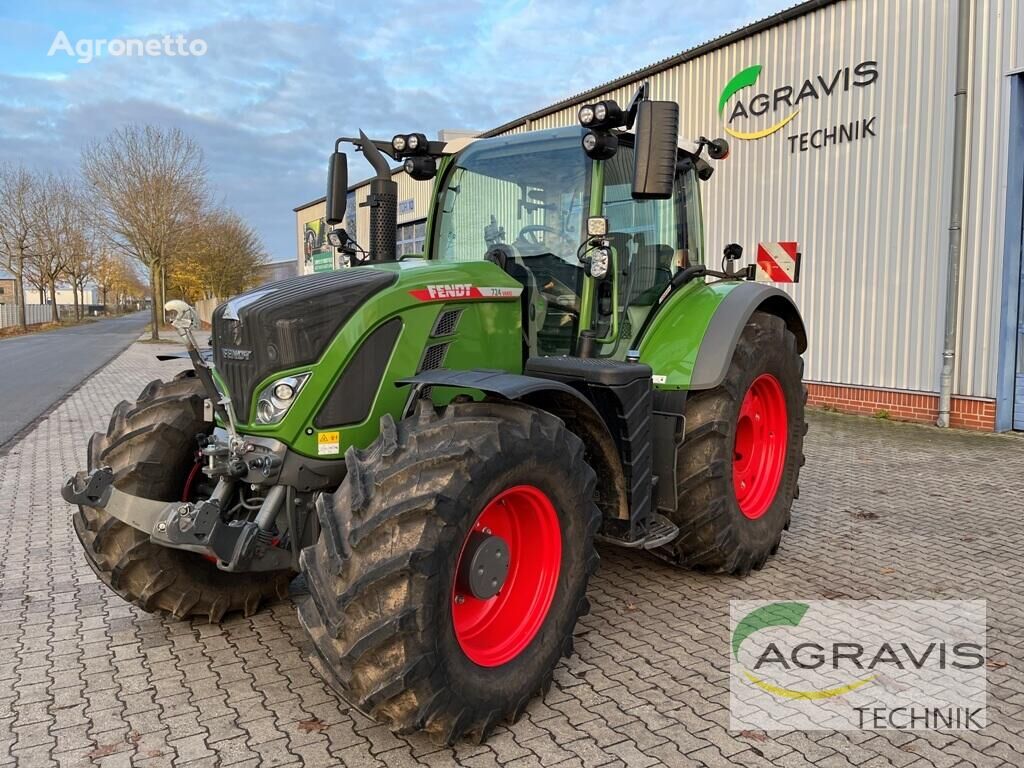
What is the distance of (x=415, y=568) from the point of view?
8.07ft

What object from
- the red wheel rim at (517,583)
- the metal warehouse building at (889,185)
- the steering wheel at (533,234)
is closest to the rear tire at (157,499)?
the red wheel rim at (517,583)

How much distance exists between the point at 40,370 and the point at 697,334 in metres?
18.1

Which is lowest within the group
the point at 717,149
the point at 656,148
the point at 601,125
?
the point at 656,148

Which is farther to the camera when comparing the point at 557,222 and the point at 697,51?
the point at 697,51

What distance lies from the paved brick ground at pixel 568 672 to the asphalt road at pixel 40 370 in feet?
20.3

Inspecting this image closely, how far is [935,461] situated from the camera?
24.6 ft

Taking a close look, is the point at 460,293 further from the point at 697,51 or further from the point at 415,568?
the point at 697,51

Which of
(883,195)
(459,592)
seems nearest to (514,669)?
(459,592)

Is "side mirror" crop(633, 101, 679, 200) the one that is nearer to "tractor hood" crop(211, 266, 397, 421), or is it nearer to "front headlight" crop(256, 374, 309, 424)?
"tractor hood" crop(211, 266, 397, 421)

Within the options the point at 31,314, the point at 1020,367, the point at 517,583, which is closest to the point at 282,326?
the point at 517,583

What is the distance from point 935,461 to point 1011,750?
5.27 meters

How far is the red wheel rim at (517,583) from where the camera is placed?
2961 mm

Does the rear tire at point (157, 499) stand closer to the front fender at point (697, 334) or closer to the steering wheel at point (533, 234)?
the steering wheel at point (533, 234)

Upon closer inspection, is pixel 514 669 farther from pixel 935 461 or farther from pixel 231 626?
pixel 935 461
